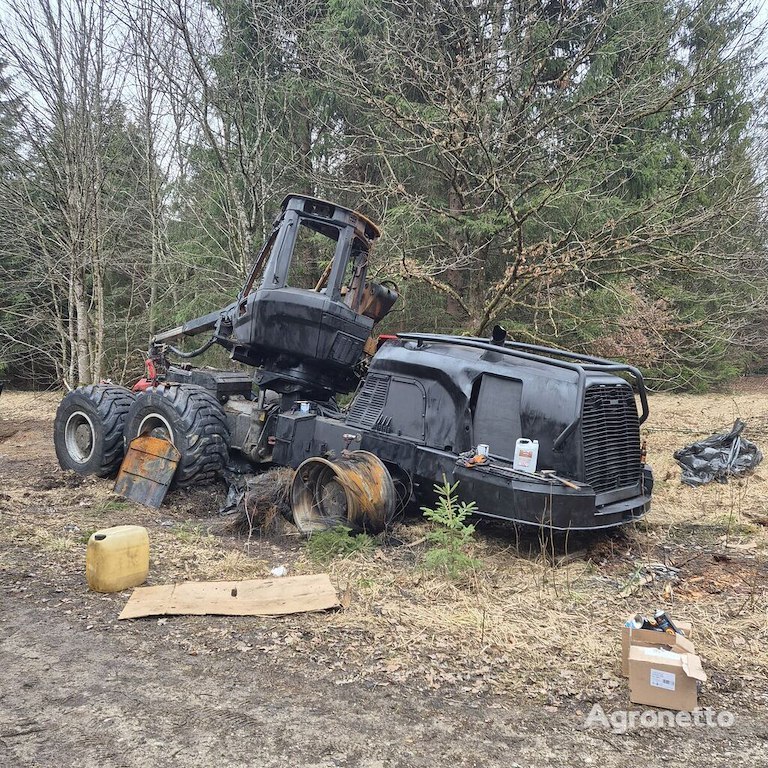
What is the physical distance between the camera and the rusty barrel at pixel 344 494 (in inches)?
219

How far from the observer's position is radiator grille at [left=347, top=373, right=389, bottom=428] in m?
6.31

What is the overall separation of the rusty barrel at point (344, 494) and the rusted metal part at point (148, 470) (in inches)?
63.3

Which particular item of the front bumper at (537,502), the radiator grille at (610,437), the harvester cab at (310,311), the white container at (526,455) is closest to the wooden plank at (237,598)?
the front bumper at (537,502)

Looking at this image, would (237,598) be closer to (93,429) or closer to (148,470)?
(148,470)

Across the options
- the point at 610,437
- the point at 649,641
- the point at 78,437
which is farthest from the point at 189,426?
the point at 649,641

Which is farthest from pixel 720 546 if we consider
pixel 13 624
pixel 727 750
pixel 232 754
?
pixel 13 624

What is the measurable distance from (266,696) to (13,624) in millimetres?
1837

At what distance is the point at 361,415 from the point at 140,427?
2.71 metres

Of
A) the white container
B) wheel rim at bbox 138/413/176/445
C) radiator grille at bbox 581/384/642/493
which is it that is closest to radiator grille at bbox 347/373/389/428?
the white container

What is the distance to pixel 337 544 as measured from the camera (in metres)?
5.48

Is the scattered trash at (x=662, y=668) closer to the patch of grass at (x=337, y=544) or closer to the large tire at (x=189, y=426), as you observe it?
the patch of grass at (x=337, y=544)

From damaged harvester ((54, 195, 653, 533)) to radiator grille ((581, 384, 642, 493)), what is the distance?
2 cm

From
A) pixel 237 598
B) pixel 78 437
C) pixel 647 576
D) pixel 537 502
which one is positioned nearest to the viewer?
pixel 237 598

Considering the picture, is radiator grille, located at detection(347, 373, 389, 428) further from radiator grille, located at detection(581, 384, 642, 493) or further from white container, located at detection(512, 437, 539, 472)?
radiator grille, located at detection(581, 384, 642, 493)
